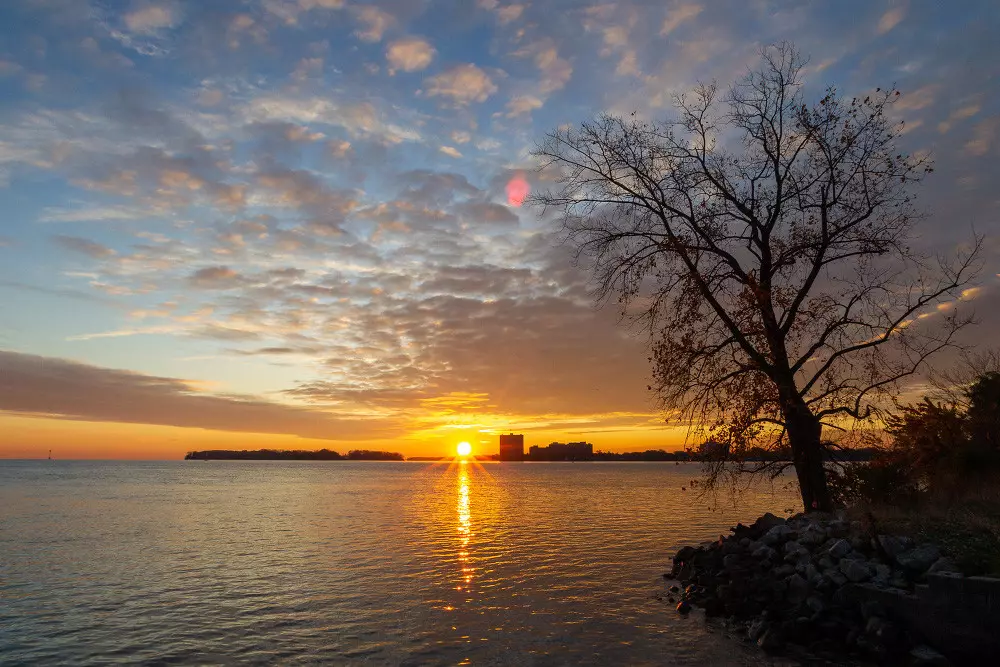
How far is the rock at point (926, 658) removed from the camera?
40.0 feet

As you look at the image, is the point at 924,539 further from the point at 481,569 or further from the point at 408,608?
the point at 481,569

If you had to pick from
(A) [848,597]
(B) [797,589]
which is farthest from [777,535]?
(A) [848,597]

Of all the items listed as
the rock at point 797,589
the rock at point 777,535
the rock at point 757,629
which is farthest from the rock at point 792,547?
the rock at point 757,629

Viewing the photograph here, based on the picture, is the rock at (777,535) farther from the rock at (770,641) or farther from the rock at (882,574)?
the rock at (770,641)

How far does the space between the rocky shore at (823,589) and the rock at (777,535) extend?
0.03 metres

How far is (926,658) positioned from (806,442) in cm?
846

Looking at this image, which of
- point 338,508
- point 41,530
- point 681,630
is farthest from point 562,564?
point 338,508

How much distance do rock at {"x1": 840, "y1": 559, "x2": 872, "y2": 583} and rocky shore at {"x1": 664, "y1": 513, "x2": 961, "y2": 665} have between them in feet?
0.07

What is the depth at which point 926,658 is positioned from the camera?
12.3 meters

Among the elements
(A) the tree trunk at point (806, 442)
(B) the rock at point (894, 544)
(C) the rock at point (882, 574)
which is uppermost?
(A) the tree trunk at point (806, 442)

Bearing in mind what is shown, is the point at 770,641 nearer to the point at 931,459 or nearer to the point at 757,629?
the point at 757,629

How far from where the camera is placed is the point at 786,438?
2048 cm

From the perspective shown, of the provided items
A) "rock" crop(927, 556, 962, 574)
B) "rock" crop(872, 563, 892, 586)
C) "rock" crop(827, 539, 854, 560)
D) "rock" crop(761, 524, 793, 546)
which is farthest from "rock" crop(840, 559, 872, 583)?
"rock" crop(761, 524, 793, 546)

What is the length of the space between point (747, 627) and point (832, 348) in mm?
9001
